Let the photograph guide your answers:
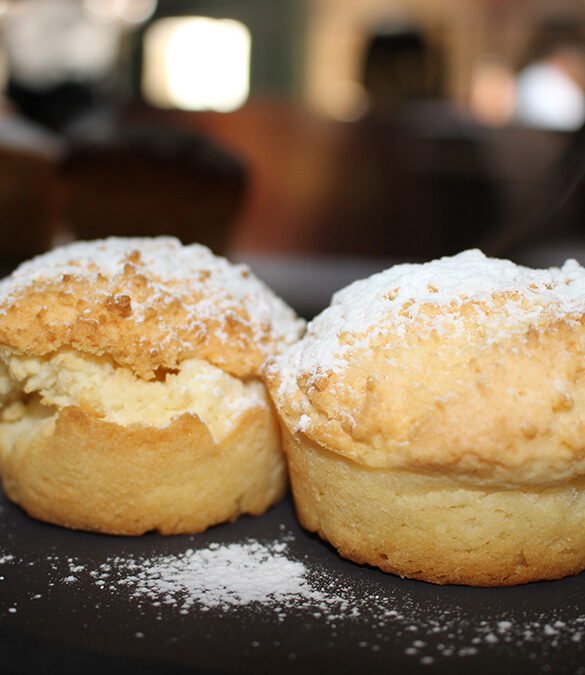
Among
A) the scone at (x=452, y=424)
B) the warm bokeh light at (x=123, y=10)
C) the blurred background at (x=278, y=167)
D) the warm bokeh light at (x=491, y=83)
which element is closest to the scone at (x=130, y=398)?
the scone at (x=452, y=424)

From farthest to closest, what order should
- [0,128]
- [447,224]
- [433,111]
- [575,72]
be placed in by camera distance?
[575,72], [433,111], [447,224], [0,128]

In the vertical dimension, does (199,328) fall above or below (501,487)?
above

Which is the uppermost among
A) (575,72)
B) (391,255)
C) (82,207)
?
(575,72)

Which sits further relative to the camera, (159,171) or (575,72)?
(575,72)

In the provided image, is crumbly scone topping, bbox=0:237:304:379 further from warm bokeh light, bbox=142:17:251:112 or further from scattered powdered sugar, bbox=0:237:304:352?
warm bokeh light, bbox=142:17:251:112

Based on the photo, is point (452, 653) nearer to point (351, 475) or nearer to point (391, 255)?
point (351, 475)

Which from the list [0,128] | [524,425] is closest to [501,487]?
[524,425]

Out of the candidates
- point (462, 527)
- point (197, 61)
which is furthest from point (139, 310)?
point (197, 61)

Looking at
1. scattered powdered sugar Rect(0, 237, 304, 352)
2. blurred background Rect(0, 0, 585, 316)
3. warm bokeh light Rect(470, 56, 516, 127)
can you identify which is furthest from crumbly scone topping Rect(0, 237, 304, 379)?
warm bokeh light Rect(470, 56, 516, 127)
